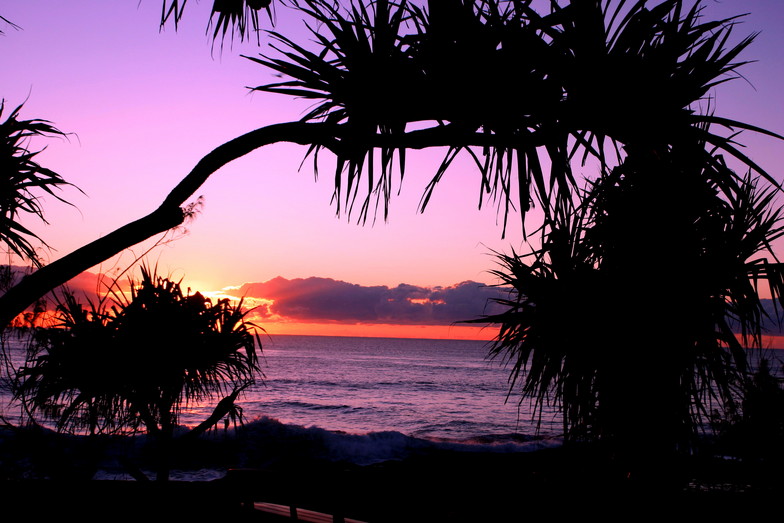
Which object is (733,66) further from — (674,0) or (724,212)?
(724,212)

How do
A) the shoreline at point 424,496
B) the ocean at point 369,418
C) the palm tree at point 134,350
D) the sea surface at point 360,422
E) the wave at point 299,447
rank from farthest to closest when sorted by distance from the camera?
the ocean at point 369,418
the sea surface at point 360,422
the wave at point 299,447
the palm tree at point 134,350
the shoreline at point 424,496

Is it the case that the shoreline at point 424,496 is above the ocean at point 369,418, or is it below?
above

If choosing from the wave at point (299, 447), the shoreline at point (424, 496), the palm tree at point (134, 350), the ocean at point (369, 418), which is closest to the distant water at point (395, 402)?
the ocean at point (369, 418)

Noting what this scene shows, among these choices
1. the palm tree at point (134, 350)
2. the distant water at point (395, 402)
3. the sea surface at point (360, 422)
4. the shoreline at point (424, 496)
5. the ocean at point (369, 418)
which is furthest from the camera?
the distant water at point (395, 402)

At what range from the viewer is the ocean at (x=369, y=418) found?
22.7m

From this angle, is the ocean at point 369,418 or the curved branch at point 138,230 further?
the ocean at point 369,418

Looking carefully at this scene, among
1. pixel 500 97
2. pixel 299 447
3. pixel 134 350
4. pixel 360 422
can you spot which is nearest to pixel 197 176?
pixel 500 97

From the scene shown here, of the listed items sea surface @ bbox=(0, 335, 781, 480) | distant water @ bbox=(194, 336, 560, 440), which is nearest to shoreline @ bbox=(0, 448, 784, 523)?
sea surface @ bbox=(0, 335, 781, 480)

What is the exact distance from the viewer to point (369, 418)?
31.5 meters

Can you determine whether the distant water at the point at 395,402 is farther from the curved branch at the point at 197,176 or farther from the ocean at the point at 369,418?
the curved branch at the point at 197,176

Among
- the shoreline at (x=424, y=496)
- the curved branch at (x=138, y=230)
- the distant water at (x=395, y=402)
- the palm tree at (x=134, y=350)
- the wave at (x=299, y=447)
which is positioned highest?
the curved branch at (x=138, y=230)

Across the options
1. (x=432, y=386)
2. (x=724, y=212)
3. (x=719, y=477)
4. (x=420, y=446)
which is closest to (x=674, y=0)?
(x=724, y=212)

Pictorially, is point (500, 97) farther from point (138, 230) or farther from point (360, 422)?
point (360, 422)

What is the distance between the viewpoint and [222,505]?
4859mm
